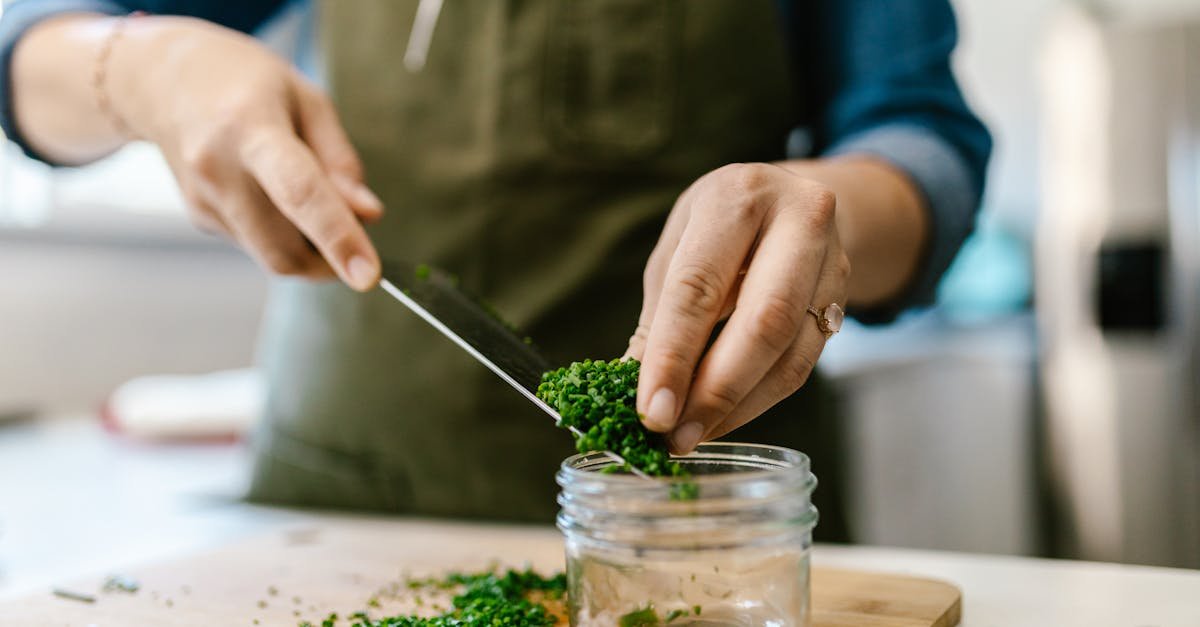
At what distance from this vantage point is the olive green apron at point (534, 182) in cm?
148

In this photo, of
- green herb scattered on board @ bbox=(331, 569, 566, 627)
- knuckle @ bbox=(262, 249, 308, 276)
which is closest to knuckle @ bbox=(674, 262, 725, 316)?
green herb scattered on board @ bbox=(331, 569, 566, 627)

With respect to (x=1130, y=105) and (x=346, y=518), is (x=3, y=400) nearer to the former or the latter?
(x=346, y=518)

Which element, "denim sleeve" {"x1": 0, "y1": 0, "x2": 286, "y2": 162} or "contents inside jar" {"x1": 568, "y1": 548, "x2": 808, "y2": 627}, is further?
"denim sleeve" {"x1": 0, "y1": 0, "x2": 286, "y2": 162}

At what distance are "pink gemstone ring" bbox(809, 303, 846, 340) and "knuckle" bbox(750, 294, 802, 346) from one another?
7 centimetres

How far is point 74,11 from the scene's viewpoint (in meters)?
1.43

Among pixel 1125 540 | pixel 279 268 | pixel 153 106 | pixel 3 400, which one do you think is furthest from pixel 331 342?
pixel 1125 540

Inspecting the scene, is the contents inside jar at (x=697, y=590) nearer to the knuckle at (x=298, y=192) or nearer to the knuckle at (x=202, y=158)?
the knuckle at (x=298, y=192)

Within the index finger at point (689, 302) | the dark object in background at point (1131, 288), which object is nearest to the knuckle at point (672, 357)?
the index finger at point (689, 302)

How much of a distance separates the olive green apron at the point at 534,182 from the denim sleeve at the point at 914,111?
0.35 ft

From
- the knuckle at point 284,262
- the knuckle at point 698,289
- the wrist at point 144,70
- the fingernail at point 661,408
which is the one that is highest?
the wrist at point 144,70

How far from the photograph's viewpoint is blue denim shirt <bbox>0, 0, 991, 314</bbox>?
4.40 ft

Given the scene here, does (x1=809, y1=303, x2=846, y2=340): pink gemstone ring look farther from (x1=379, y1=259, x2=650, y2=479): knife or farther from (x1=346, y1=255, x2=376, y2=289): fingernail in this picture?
(x1=346, y1=255, x2=376, y2=289): fingernail

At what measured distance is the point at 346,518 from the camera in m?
1.49

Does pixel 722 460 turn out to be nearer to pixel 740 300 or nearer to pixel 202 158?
pixel 740 300
